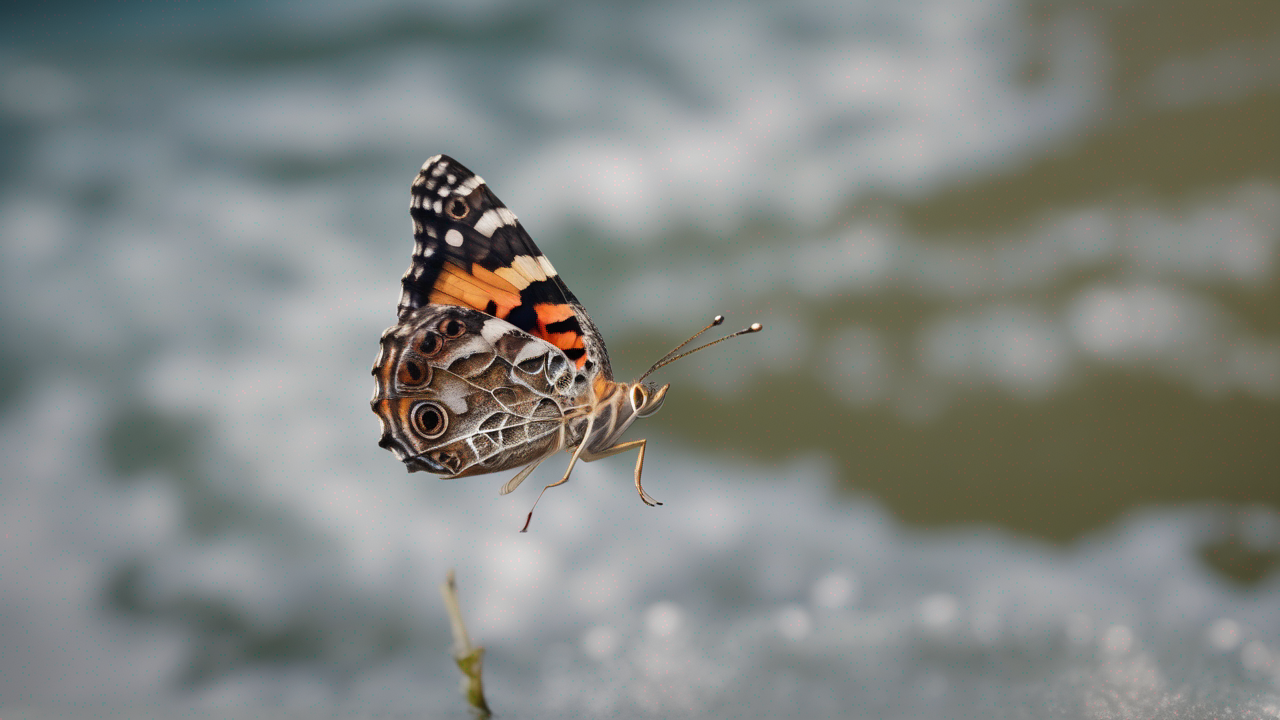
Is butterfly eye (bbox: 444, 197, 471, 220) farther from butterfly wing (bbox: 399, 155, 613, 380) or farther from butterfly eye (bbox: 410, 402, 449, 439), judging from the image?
butterfly eye (bbox: 410, 402, 449, 439)

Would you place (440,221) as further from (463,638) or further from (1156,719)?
(1156,719)

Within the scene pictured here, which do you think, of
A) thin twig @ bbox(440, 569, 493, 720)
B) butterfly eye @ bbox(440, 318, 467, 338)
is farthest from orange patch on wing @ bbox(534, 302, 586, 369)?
thin twig @ bbox(440, 569, 493, 720)

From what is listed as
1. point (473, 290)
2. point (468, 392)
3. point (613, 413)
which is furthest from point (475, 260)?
point (613, 413)

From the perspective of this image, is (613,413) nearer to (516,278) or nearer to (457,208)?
(516,278)

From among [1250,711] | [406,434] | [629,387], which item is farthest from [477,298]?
[1250,711]

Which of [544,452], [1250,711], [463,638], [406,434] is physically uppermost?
[406,434]

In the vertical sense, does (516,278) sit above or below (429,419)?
above

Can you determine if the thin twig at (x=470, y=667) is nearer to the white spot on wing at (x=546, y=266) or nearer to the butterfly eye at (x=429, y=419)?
the butterfly eye at (x=429, y=419)
